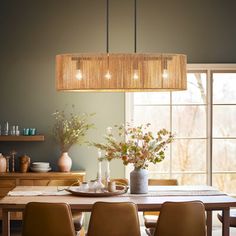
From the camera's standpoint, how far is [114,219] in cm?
491

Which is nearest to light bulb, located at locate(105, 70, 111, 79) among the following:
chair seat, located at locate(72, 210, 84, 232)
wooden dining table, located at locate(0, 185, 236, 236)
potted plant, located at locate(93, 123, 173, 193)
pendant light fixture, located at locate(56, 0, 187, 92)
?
pendant light fixture, located at locate(56, 0, 187, 92)

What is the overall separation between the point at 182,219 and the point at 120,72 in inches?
60.1

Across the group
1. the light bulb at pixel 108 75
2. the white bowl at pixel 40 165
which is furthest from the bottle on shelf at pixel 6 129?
the light bulb at pixel 108 75

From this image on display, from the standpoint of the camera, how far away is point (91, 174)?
312 inches

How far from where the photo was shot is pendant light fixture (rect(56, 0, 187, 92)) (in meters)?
5.71

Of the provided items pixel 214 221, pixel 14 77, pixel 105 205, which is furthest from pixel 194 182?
pixel 105 205

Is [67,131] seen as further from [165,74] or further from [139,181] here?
[165,74]

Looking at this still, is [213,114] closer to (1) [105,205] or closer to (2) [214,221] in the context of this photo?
(2) [214,221]

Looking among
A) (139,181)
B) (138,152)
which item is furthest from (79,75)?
(139,181)

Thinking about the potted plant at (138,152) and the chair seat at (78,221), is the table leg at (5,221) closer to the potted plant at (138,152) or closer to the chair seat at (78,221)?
the chair seat at (78,221)

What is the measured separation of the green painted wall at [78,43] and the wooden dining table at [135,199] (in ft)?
6.24

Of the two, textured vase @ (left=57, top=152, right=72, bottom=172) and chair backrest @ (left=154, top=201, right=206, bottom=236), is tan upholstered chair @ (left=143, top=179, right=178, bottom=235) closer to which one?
chair backrest @ (left=154, top=201, right=206, bottom=236)

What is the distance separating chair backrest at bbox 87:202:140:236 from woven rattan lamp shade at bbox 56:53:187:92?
129 centimetres

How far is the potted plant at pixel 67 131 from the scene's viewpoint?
771 cm
